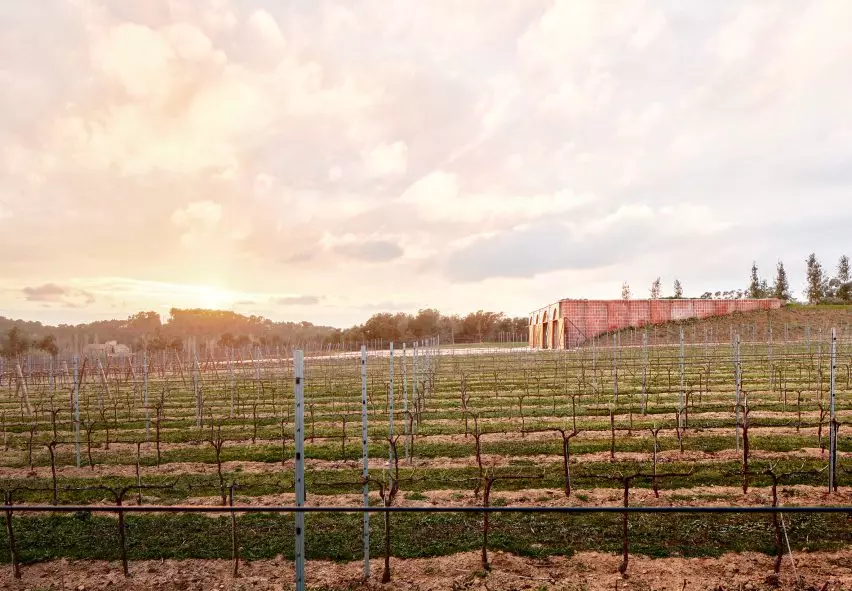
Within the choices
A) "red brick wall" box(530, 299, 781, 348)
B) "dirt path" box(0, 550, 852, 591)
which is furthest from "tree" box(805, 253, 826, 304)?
"dirt path" box(0, 550, 852, 591)

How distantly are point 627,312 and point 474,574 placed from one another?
55.8 m

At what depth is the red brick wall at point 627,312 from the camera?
188 feet

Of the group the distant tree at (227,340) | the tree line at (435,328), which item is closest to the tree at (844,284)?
the tree line at (435,328)

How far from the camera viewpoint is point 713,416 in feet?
59.8

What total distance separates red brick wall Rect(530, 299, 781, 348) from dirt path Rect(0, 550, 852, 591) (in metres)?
49.9

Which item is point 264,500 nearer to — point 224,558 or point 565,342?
point 224,558

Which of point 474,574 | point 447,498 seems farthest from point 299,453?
point 447,498

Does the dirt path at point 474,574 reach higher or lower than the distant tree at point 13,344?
lower

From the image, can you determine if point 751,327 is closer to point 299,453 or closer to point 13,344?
point 299,453

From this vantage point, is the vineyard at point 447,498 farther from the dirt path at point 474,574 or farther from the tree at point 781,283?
the tree at point 781,283

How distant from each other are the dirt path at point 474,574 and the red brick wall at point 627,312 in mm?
49948

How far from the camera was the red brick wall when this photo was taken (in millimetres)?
57344

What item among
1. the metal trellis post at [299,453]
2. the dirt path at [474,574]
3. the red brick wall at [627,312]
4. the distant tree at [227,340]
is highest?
the red brick wall at [627,312]

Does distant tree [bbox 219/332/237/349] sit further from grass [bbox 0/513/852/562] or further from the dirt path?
the dirt path
